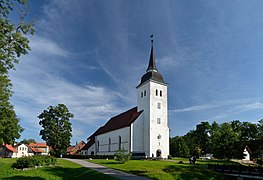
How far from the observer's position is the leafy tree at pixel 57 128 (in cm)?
4725

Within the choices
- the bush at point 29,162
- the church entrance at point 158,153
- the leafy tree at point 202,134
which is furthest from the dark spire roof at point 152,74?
the leafy tree at point 202,134

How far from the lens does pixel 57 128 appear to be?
159 feet

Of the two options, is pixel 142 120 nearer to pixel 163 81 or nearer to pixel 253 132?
pixel 163 81

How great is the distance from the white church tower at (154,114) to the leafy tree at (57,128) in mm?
15631

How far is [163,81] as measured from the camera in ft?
147

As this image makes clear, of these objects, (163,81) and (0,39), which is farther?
(163,81)

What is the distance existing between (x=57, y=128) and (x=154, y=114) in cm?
1984

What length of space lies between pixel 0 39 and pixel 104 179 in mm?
10238

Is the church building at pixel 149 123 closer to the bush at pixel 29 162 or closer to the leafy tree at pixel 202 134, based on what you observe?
the bush at pixel 29 162

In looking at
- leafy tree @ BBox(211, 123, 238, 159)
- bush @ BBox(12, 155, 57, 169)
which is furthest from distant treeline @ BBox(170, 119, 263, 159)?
bush @ BBox(12, 155, 57, 169)

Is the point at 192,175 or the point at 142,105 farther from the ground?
the point at 142,105

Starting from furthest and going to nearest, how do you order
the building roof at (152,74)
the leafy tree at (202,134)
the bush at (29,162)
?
the leafy tree at (202,134) < the building roof at (152,74) < the bush at (29,162)

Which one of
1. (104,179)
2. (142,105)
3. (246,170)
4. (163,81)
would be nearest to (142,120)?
(142,105)

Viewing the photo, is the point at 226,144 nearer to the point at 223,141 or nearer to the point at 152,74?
the point at 223,141
